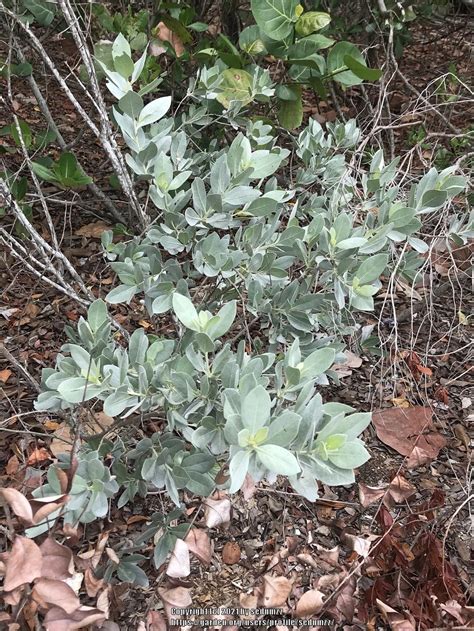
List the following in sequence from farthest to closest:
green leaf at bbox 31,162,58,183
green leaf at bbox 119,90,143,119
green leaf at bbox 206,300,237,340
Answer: green leaf at bbox 31,162,58,183 → green leaf at bbox 119,90,143,119 → green leaf at bbox 206,300,237,340

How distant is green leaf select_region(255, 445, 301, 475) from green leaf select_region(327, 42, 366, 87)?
1.35 metres

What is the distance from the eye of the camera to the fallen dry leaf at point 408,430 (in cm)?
161

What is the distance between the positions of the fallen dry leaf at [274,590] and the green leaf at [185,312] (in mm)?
528

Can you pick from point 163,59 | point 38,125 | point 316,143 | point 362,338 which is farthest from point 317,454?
point 38,125

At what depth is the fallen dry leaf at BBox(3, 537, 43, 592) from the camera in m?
0.74

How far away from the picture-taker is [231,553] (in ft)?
4.52

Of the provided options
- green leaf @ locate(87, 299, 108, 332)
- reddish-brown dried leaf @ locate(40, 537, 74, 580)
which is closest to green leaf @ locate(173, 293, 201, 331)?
green leaf @ locate(87, 299, 108, 332)

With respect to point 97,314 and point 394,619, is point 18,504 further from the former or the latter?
point 394,619

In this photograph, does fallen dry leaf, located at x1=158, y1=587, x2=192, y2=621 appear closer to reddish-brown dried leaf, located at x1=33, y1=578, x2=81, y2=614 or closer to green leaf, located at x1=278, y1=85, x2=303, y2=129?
reddish-brown dried leaf, located at x1=33, y1=578, x2=81, y2=614

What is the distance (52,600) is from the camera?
787 mm

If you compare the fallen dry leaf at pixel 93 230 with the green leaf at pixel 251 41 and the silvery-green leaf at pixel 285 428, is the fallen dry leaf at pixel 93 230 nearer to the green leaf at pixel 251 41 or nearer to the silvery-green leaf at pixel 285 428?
the green leaf at pixel 251 41

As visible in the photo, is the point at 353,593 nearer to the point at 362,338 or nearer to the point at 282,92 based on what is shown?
the point at 362,338

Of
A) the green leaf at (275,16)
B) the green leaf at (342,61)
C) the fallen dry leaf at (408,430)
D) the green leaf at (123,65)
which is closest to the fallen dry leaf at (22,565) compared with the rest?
the green leaf at (123,65)

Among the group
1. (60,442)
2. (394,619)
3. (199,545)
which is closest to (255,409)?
(199,545)
